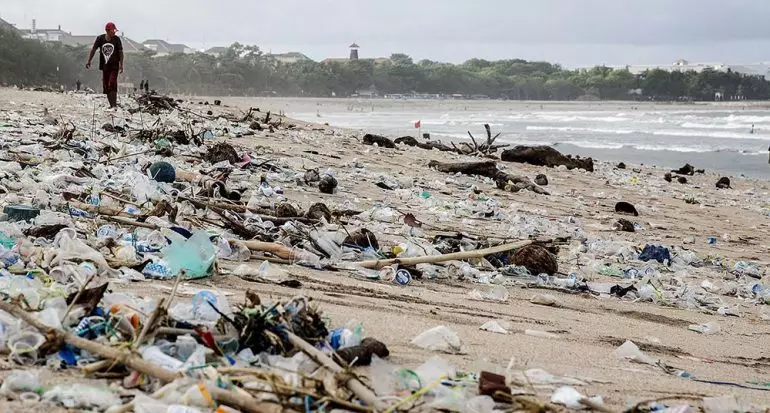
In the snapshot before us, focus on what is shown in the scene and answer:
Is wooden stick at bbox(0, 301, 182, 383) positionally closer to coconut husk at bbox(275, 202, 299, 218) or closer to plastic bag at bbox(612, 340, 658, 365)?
plastic bag at bbox(612, 340, 658, 365)

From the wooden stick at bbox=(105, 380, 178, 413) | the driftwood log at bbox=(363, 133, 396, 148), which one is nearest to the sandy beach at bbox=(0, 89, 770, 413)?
the wooden stick at bbox=(105, 380, 178, 413)

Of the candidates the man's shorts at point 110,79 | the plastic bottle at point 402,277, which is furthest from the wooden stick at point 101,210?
the man's shorts at point 110,79

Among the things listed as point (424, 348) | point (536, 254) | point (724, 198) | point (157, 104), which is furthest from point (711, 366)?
point (157, 104)

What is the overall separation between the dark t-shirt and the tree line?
51.1 meters

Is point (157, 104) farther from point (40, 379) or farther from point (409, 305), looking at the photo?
point (40, 379)

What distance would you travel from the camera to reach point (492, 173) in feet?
31.8

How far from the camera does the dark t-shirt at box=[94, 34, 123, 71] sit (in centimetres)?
1130

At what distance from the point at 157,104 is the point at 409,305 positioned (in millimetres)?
10150

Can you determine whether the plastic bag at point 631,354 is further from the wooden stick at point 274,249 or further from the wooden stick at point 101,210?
the wooden stick at point 101,210

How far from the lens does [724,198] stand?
12.1 metres

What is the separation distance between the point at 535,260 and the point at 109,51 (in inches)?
325

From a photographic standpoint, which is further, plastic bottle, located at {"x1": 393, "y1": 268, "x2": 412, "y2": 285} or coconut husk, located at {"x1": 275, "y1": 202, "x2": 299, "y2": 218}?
coconut husk, located at {"x1": 275, "y1": 202, "x2": 299, "y2": 218}

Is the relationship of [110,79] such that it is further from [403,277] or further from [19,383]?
[19,383]

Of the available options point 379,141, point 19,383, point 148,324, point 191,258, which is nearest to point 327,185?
point 191,258
